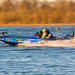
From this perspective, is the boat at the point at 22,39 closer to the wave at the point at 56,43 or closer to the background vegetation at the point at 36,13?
the wave at the point at 56,43

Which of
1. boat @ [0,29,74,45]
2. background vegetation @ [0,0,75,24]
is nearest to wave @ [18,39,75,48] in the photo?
boat @ [0,29,74,45]

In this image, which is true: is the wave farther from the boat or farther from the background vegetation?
the background vegetation

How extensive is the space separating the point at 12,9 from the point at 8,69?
473 feet

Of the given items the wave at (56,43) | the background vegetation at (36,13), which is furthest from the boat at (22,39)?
the background vegetation at (36,13)

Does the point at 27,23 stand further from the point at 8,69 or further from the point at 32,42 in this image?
the point at 8,69

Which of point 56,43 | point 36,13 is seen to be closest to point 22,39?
point 56,43

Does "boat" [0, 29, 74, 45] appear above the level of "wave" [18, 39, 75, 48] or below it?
above

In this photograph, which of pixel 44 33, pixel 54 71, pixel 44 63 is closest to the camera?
pixel 54 71

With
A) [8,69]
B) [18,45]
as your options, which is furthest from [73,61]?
[18,45]

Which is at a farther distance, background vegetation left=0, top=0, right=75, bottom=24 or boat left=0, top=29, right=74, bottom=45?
background vegetation left=0, top=0, right=75, bottom=24

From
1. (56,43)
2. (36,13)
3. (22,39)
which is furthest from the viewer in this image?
(36,13)

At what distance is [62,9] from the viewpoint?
6058 inches

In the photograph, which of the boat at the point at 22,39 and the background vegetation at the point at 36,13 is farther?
the background vegetation at the point at 36,13

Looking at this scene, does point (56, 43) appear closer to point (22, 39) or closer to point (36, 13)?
point (22, 39)
